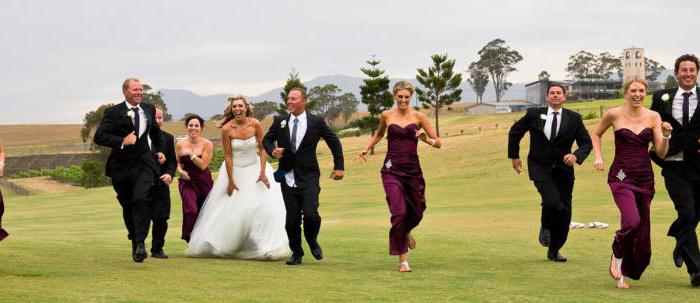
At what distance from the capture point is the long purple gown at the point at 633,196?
10789 millimetres

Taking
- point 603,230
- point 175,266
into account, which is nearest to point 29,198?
point 603,230

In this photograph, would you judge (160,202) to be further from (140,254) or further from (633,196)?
(633,196)

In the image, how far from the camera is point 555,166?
13.4 meters

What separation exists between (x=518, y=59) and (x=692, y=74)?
599 feet

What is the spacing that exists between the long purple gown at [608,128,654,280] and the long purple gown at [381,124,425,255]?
8.66 feet

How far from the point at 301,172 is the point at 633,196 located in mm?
4511

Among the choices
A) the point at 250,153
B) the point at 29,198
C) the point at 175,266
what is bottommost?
the point at 29,198

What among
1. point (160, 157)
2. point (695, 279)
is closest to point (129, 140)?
point (160, 157)

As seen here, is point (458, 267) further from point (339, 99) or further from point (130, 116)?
point (339, 99)

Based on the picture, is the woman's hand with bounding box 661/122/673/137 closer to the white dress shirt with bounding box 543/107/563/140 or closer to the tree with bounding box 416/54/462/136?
the white dress shirt with bounding box 543/107/563/140

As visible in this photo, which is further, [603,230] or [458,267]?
[603,230]

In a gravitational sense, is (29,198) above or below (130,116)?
below

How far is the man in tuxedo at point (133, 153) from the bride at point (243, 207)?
1591 mm

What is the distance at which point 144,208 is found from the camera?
12688mm
